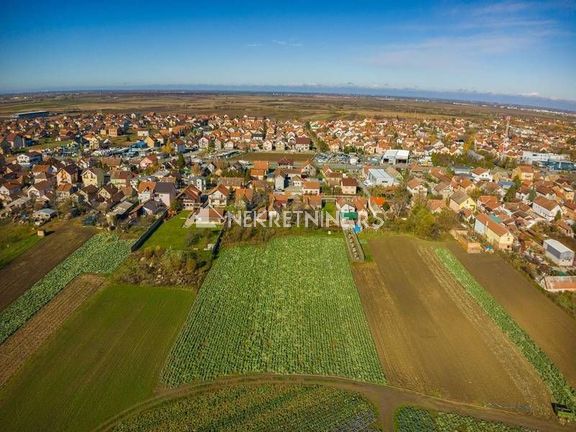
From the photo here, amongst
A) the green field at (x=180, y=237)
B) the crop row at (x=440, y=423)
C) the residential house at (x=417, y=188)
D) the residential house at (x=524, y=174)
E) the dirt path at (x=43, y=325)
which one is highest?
the residential house at (x=524, y=174)

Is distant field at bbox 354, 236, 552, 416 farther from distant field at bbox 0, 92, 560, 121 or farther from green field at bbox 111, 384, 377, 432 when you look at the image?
distant field at bbox 0, 92, 560, 121

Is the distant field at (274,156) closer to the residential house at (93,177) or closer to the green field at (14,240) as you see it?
the residential house at (93,177)

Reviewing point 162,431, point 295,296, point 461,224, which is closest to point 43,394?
point 162,431

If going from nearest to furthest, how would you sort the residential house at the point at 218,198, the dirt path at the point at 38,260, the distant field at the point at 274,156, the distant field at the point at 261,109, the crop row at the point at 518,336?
1. the crop row at the point at 518,336
2. the dirt path at the point at 38,260
3. the residential house at the point at 218,198
4. the distant field at the point at 274,156
5. the distant field at the point at 261,109

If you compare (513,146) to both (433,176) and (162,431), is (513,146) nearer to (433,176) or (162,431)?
(433,176)

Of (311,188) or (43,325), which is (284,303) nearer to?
(43,325)

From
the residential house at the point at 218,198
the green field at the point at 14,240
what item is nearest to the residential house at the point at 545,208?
the residential house at the point at 218,198

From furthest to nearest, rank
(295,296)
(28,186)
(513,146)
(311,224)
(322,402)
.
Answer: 1. (513,146)
2. (28,186)
3. (311,224)
4. (295,296)
5. (322,402)
